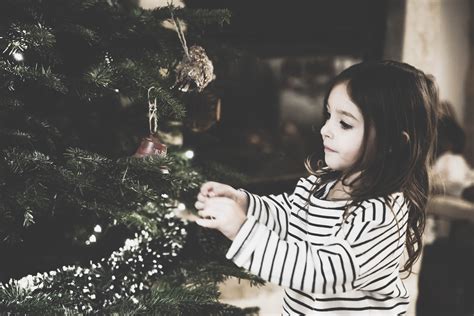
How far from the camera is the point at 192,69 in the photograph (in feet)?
3.51

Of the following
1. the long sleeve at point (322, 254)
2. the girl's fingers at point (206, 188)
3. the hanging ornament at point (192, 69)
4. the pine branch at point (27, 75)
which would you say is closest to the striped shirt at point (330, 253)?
the long sleeve at point (322, 254)

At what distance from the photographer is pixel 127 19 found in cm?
108

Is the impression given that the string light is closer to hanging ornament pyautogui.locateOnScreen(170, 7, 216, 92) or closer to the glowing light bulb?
the glowing light bulb

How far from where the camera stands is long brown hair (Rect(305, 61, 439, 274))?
1.00m

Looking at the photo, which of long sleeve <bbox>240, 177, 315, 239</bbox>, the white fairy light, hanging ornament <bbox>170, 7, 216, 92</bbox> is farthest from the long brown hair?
the white fairy light

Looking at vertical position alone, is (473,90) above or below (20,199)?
above

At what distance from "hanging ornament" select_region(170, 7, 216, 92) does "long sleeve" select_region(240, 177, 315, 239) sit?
226mm

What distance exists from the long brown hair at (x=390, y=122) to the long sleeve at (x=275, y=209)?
118 millimetres

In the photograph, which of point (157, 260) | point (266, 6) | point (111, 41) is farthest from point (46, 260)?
point (266, 6)

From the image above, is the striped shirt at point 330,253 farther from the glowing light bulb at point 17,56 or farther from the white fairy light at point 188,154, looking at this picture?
the glowing light bulb at point 17,56

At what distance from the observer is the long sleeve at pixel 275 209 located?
1118mm

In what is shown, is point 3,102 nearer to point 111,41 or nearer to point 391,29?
point 111,41

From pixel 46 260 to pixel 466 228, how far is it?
2.25 meters

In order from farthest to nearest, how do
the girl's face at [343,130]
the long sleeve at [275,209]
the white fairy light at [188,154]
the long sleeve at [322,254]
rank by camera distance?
the white fairy light at [188,154], the long sleeve at [275,209], the girl's face at [343,130], the long sleeve at [322,254]
